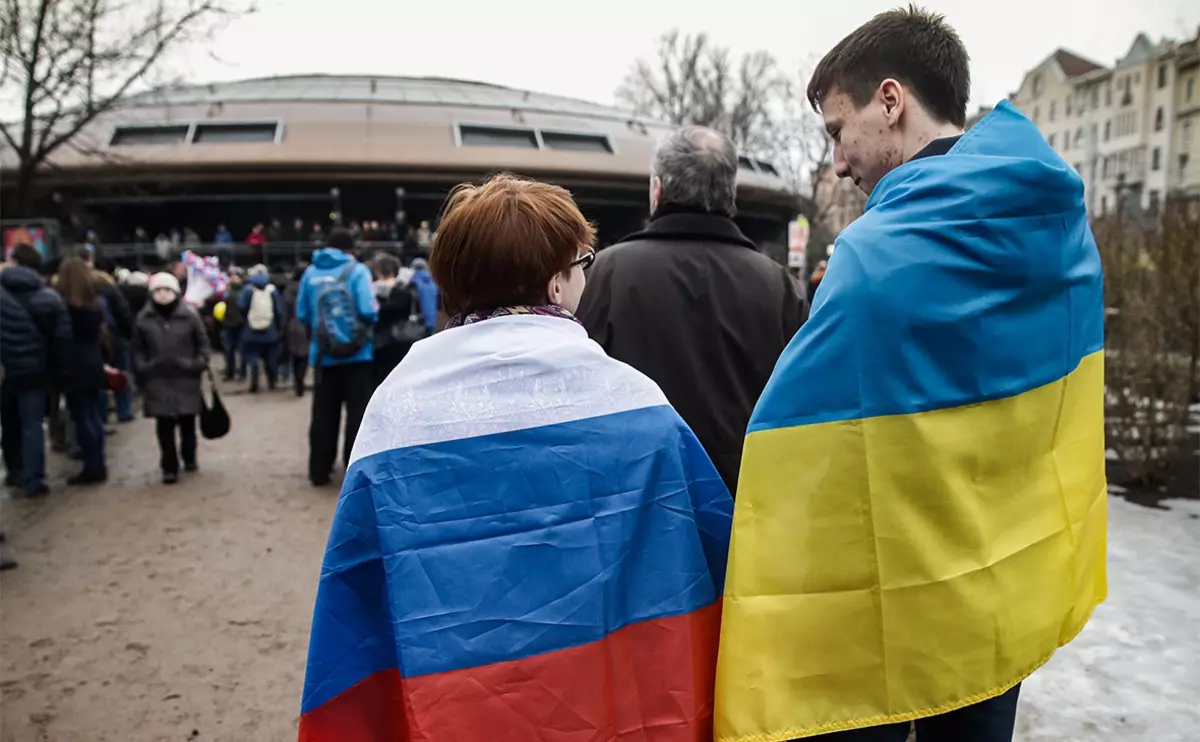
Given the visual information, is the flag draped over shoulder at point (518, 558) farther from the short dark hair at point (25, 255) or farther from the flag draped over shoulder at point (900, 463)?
the short dark hair at point (25, 255)

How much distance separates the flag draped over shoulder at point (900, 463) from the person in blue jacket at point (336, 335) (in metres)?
6.11

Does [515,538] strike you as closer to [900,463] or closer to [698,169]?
[900,463]

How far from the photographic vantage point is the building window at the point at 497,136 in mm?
32875

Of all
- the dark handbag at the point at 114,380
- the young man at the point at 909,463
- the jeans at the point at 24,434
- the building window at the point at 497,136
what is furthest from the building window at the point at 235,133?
the young man at the point at 909,463

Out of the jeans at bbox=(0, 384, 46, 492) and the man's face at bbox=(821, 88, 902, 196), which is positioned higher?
the man's face at bbox=(821, 88, 902, 196)

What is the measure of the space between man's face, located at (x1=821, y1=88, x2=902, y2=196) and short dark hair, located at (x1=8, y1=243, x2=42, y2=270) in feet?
24.0

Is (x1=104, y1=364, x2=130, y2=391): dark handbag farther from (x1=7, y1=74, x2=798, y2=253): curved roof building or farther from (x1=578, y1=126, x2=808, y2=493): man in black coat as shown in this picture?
(x1=7, y1=74, x2=798, y2=253): curved roof building

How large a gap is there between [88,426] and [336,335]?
8.34ft

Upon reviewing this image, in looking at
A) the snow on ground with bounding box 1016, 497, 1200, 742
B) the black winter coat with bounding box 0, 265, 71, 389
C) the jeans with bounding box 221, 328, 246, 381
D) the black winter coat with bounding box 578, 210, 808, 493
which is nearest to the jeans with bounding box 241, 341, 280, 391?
the jeans with bounding box 221, 328, 246, 381

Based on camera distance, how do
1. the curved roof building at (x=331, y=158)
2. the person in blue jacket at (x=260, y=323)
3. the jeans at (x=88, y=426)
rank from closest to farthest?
the jeans at (x=88, y=426), the person in blue jacket at (x=260, y=323), the curved roof building at (x=331, y=158)

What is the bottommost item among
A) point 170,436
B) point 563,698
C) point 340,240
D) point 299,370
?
point 299,370

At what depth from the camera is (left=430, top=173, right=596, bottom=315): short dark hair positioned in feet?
5.89

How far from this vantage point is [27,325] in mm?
7262

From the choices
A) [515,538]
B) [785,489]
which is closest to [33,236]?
[515,538]
